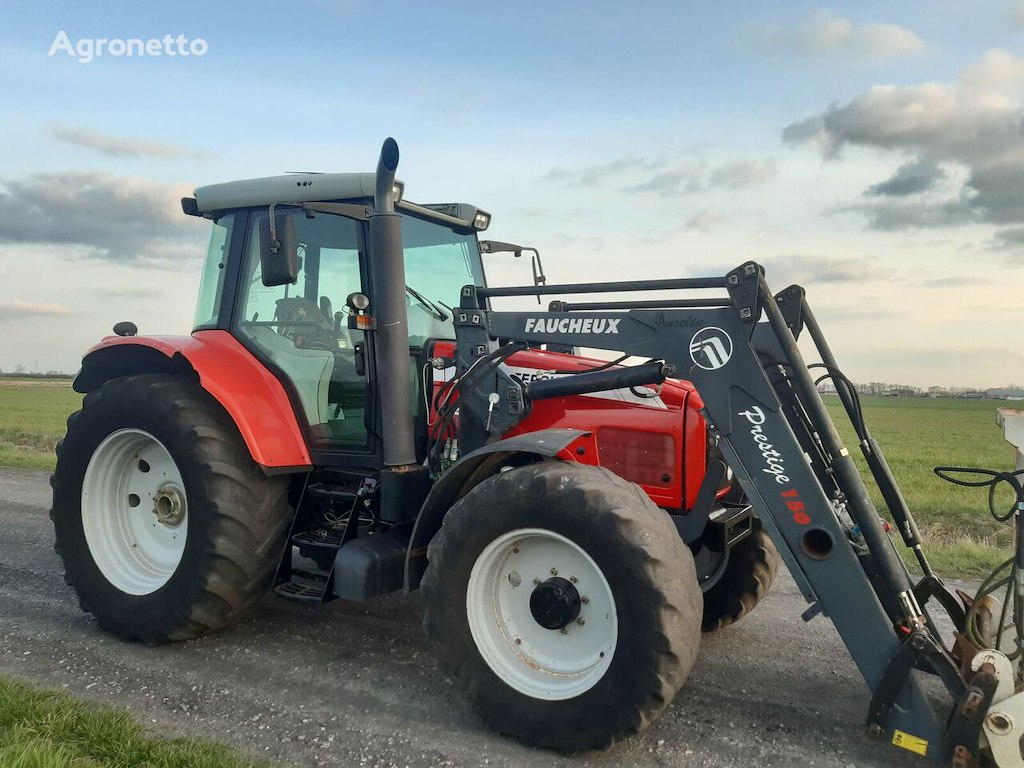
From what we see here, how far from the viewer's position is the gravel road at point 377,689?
3.38m

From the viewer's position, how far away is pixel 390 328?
434 cm

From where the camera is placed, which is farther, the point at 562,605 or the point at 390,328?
the point at 390,328

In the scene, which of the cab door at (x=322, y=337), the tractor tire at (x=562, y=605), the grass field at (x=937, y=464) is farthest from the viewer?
A: the grass field at (x=937, y=464)

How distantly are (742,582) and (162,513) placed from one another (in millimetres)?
3494

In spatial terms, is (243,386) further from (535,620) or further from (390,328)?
(535,620)

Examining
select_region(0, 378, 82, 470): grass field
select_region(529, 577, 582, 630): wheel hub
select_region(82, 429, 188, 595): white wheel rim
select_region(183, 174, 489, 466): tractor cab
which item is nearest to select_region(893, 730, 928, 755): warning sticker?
select_region(529, 577, 582, 630): wheel hub

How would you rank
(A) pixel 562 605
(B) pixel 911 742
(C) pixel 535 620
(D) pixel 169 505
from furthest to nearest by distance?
1. (D) pixel 169 505
2. (C) pixel 535 620
3. (A) pixel 562 605
4. (B) pixel 911 742

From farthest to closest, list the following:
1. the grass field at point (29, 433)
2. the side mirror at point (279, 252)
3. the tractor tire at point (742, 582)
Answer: the grass field at point (29, 433), the tractor tire at point (742, 582), the side mirror at point (279, 252)

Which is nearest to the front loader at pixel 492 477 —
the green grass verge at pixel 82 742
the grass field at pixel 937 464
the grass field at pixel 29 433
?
the grass field at pixel 937 464

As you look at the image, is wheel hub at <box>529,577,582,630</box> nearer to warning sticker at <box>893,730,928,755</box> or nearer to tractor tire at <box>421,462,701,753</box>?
tractor tire at <box>421,462,701,753</box>

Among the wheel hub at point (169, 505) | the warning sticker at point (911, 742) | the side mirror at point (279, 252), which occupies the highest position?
the side mirror at point (279, 252)

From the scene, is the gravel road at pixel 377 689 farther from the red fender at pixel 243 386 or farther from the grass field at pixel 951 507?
the grass field at pixel 951 507

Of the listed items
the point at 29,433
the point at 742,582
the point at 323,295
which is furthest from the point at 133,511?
the point at 29,433

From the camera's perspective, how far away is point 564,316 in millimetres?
4152
